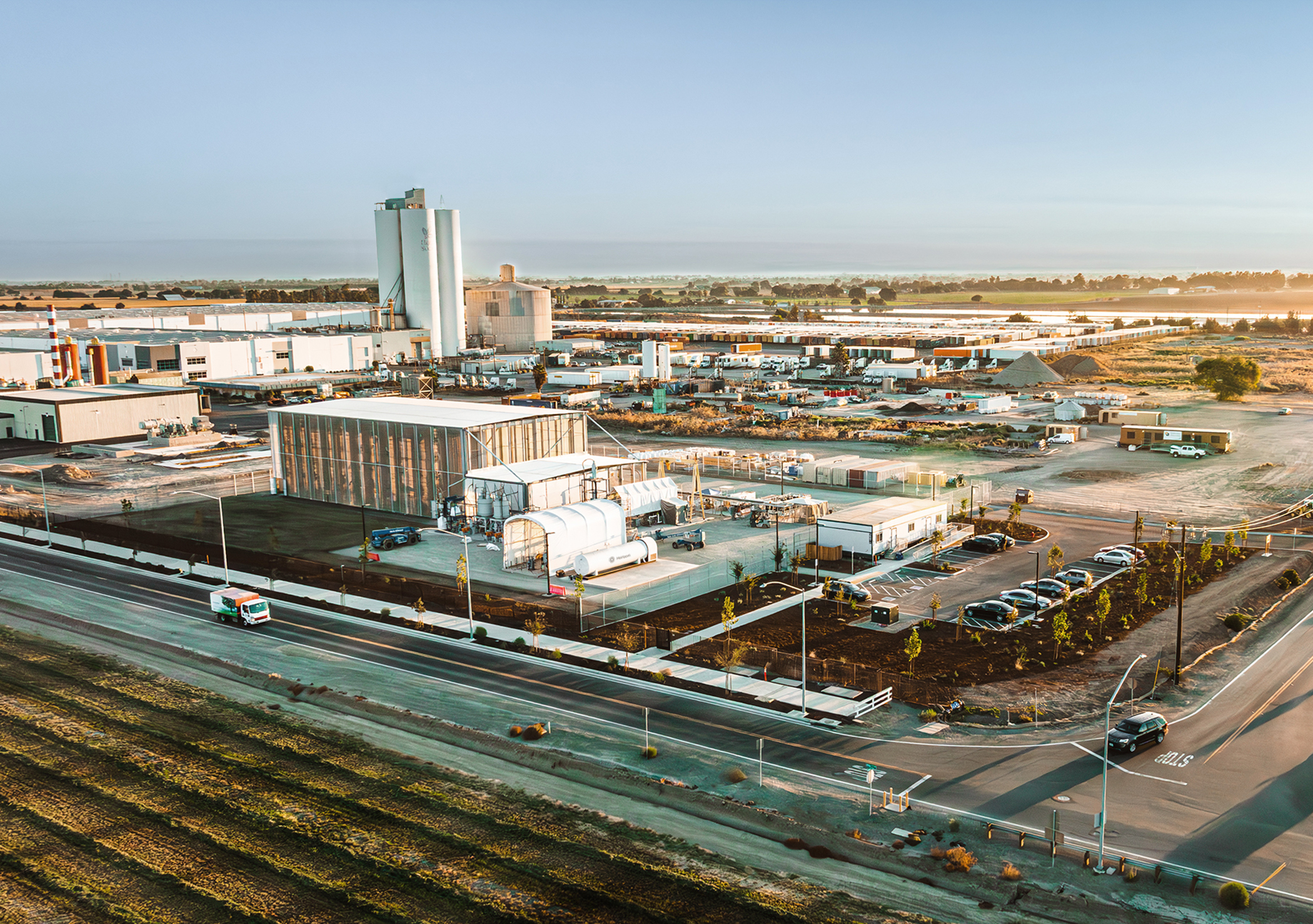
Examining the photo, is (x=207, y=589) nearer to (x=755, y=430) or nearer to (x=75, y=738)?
(x=75, y=738)

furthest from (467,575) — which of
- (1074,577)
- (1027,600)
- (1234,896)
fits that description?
(1234,896)

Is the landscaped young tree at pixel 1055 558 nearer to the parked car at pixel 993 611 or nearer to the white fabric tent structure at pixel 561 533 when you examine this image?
the parked car at pixel 993 611

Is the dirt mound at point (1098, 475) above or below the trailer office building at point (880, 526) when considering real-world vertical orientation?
below

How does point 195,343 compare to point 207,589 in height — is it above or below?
above

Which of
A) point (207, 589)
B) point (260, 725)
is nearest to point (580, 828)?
point (260, 725)

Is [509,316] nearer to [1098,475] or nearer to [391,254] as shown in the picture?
[391,254]

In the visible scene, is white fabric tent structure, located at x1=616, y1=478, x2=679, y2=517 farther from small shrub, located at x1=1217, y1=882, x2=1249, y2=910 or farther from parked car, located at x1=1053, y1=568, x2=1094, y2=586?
small shrub, located at x1=1217, y1=882, x2=1249, y2=910

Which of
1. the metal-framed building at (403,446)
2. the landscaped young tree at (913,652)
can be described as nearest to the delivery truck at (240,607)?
the metal-framed building at (403,446)
